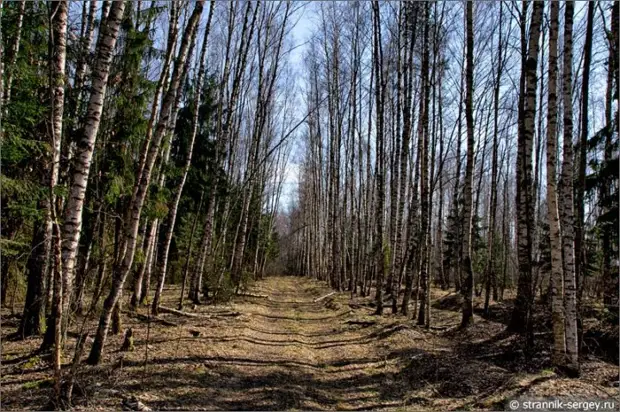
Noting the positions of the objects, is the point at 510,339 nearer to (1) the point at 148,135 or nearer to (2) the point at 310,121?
(1) the point at 148,135

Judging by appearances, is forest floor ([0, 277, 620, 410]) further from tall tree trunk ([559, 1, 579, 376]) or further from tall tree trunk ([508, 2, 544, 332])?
tall tree trunk ([508, 2, 544, 332])

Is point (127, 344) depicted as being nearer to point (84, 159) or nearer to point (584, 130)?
point (84, 159)

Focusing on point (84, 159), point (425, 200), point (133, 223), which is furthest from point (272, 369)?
point (425, 200)

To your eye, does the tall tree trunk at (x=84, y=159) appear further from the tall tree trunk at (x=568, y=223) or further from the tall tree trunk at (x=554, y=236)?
the tall tree trunk at (x=568, y=223)

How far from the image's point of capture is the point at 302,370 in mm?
7195

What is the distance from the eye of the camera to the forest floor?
5.50 meters

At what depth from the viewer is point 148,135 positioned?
5988 millimetres

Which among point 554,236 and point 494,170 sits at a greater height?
point 494,170

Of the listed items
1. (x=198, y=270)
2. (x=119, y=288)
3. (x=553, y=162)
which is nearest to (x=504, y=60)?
(x=553, y=162)

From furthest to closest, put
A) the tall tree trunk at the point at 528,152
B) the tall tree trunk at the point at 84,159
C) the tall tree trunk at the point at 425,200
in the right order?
the tall tree trunk at the point at 425,200 → the tall tree trunk at the point at 528,152 → the tall tree trunk at the point at 84,159

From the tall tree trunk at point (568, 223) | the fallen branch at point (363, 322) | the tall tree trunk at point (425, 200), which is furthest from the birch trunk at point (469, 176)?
the tall tree trunk at point (568, 223)

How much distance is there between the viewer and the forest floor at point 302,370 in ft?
18.0

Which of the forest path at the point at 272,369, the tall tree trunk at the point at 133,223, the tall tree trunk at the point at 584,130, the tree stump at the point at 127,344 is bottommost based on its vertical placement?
the forest path at the point at 272,369

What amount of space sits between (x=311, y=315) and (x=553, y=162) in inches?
363
